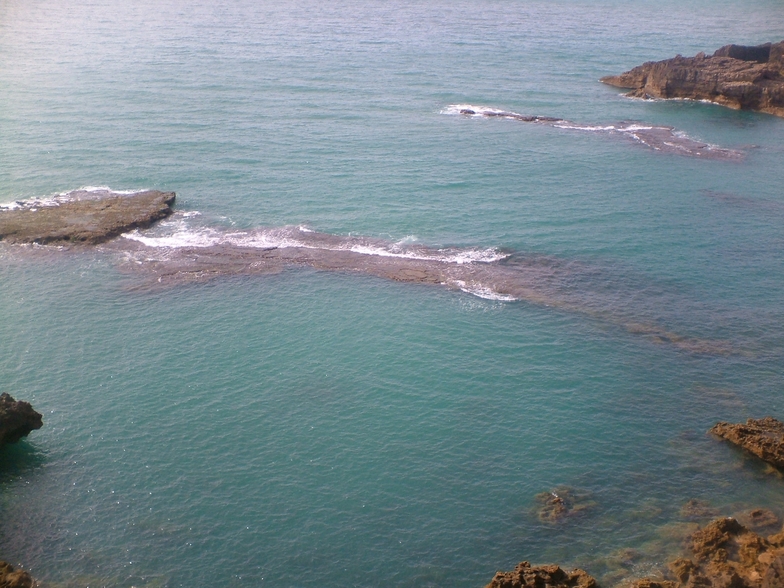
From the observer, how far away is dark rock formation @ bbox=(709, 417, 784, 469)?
44.7 metres

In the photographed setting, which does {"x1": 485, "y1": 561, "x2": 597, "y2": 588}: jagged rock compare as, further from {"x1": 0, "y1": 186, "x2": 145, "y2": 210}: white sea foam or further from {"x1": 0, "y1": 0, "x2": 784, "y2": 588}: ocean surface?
{"x1": 0, "y1": 186, "x2": 145, "y2": 210}: white sea foam

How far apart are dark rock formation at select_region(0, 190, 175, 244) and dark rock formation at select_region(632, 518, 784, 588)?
2300 inches

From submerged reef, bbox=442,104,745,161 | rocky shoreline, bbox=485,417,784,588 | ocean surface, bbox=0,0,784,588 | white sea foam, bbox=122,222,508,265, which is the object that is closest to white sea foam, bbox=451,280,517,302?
ocean surface, bbox=0,0,784,588

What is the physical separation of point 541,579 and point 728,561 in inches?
400

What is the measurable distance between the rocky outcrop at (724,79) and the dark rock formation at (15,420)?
105 metres

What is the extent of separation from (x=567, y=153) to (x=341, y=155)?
28633 mm

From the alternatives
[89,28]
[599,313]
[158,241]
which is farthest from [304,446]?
[89,28]

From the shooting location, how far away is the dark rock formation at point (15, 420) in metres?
44.8

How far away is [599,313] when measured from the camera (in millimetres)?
61031

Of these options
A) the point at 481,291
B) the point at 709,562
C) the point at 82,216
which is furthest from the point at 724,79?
the point at 709,562

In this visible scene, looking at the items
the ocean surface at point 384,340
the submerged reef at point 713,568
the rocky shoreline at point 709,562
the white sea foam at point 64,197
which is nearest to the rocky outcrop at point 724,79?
the ocean surface at point 384,340

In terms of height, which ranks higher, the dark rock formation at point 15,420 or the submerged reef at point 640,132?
the submerged reef at point 640,132

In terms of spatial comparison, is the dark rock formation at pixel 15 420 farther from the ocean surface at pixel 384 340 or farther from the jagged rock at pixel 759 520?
the jagged rock at pixel 759 520

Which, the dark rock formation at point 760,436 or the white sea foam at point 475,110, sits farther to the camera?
the white sea foam at point 475,110
